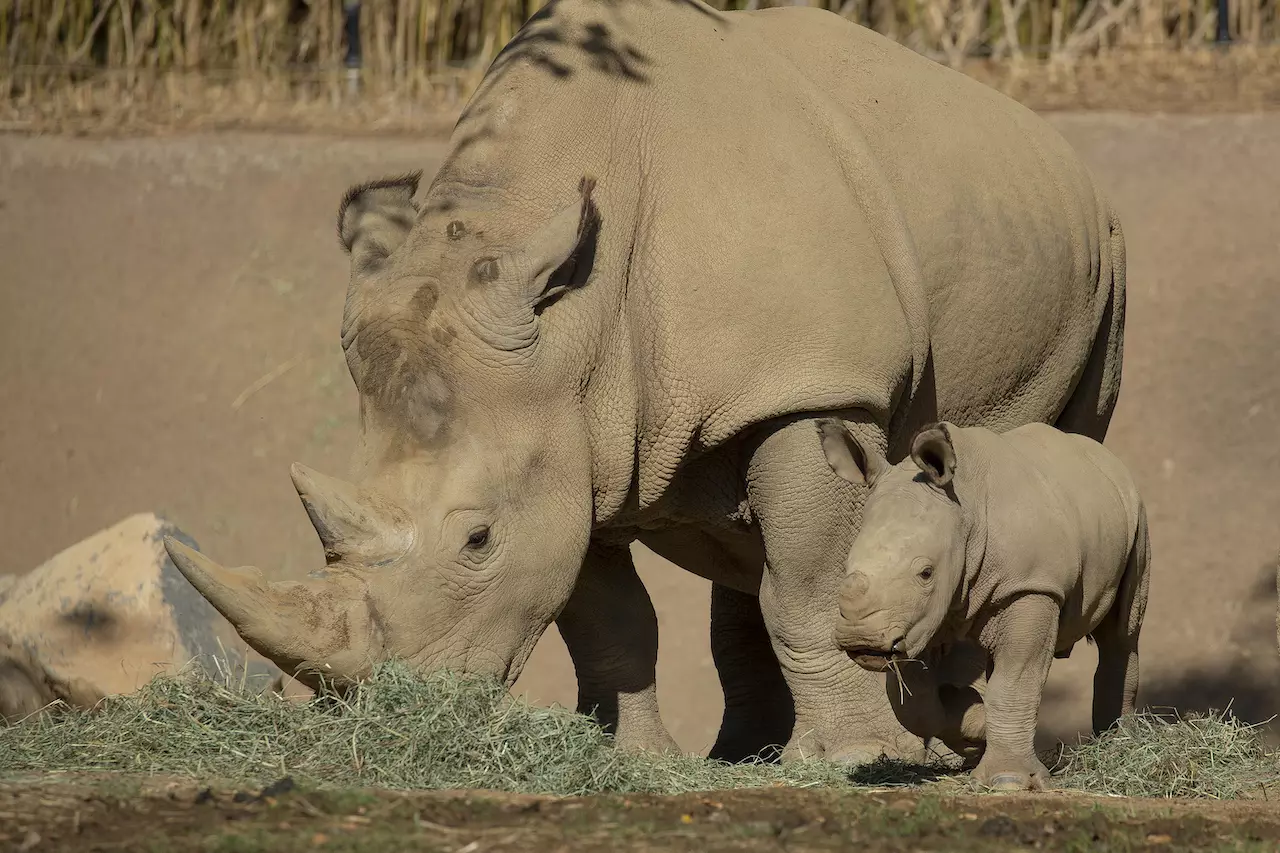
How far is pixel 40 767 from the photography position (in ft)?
18.9

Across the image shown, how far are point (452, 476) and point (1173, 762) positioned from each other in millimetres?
2355

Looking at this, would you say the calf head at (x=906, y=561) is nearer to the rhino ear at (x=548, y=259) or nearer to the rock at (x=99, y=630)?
the rhino ear at (x=548, y=259)

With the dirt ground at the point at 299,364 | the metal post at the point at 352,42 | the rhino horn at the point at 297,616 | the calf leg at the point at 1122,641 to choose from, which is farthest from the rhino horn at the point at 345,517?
the metal post at the point at 352,42

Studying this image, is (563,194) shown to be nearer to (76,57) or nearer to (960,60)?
(960,60)

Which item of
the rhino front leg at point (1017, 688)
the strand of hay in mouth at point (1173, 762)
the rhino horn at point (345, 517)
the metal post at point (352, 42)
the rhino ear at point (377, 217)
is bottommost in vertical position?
the strand of hay in mouth at point (1173, 762)

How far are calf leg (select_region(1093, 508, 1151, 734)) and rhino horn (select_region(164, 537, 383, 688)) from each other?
250cm

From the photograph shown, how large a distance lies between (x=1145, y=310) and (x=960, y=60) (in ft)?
6.50

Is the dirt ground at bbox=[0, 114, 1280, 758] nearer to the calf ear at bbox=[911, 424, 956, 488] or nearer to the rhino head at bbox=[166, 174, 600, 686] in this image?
the rhino head at bbox=[166, 174, 600, 686]

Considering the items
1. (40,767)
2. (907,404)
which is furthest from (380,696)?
(907,404)

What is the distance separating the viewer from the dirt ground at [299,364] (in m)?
11.6

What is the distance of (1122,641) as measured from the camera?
7008mm

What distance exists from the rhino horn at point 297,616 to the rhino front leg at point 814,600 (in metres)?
1.38

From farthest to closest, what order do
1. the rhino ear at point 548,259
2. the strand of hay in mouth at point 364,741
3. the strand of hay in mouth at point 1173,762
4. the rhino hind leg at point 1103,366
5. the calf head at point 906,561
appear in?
the rhino hind leg at point 1103,366 < the strand of hay in mouth at point 1173,762 < the rhino ear at point 548,259 < the strand of hay in mouth at point 364,741 < the calf head at point 906,561

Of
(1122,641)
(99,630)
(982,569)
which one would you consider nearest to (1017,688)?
(982,569)
